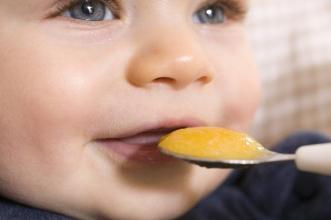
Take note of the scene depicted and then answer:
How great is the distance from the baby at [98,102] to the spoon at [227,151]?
3 centimetres

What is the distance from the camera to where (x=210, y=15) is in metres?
0.71

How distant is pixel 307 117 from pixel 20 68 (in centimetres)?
85

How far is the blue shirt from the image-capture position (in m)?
0.82

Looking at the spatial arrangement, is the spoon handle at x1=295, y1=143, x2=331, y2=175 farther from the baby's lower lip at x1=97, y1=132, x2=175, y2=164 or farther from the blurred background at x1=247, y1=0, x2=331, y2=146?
the blurred background at x1=247, y1=0, x2=331, y2=146

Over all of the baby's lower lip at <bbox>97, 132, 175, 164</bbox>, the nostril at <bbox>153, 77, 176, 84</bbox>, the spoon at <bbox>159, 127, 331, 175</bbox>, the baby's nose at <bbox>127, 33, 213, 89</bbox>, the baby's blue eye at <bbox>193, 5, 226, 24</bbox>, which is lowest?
the baby's lower lip at <bbox>97, 132, 175, 164</bbox>

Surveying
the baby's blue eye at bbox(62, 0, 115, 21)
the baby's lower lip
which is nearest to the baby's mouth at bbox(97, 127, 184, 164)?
the baby's lower lip

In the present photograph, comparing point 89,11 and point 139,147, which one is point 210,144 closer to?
point 139,147

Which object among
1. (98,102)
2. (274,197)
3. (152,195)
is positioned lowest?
(274,197)

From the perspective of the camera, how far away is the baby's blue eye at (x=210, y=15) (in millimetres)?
681

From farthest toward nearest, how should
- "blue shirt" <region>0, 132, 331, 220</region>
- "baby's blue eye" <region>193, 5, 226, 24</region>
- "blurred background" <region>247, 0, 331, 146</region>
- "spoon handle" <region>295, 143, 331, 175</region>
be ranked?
1. "blurred background" <region>247, 0, 331, 146</region>
2. "blue shirt" <region>0, 132, 331, 220</region>
3. "baby's blue eye" <region>193, 5, 226, 24</region>
4. "spoon handle" <region>295, 143, 331, 175</region>

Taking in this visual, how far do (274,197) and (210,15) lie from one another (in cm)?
29

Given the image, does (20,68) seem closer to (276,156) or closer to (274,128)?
(276,156)

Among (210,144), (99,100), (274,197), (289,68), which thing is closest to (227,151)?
(210,144)

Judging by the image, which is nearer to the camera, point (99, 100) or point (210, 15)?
point (99, 100)
